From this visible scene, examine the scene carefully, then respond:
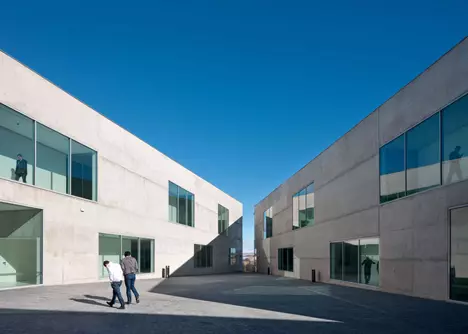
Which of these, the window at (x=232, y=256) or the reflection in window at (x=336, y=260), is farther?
the window at (x=232, y=256)

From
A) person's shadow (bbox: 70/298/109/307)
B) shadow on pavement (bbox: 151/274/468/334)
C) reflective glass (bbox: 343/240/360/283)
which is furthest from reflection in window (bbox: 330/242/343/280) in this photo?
person's shadow (bbox: 70/298/109/307)

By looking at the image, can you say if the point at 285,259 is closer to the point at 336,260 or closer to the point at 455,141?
the point at 336,260

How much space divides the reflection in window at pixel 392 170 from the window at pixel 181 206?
18.9m

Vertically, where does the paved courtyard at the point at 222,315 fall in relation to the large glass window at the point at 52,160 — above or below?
below

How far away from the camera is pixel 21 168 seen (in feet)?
54.1

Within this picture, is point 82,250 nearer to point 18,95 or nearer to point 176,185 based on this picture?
point 18,95

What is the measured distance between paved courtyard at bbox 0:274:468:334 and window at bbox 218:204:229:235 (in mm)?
34767

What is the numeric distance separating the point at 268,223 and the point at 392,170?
30467 millimetres

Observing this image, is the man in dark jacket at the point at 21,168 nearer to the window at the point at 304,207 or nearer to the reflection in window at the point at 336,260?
the reflection in window at the point at 336,260

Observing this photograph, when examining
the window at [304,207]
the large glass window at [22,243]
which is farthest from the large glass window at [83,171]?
the window at [304,207]

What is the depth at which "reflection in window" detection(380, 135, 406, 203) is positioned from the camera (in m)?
17.3

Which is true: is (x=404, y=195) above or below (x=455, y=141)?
below

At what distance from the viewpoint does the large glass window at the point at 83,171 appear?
20180 mm

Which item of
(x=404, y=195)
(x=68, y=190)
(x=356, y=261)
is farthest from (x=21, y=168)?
(x=356, y=261)
